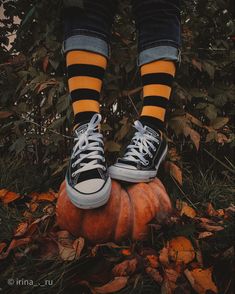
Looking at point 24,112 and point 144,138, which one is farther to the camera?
point 24,112

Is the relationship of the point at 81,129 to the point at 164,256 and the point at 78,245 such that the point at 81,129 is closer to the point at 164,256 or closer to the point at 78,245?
the point at 78,245

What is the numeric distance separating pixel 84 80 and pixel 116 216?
0.53 m

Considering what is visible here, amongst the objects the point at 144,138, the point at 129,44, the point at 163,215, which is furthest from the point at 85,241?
the point at 129,44

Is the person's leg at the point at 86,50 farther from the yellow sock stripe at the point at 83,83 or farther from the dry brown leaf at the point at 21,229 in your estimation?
the dry brown leaf at the point at 21,229

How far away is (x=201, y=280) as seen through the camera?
1.00 m

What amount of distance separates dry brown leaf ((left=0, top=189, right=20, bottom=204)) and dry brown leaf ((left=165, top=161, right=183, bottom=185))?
0.69 metres

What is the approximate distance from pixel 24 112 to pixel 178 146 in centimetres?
83

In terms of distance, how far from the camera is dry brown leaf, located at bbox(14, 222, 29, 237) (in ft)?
4.07

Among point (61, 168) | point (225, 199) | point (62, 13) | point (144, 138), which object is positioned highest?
point (62, 13)

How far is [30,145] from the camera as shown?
2012 millimetres

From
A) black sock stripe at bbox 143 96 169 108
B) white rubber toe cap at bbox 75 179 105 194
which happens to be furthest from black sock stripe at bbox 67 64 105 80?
white rubber toe cap at bbox 75 179 105 194

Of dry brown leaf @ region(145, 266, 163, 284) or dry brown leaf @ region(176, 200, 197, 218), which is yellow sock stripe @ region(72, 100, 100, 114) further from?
dry brown leaf @ region(145, 266, 163, 284)

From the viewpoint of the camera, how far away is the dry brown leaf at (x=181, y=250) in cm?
109

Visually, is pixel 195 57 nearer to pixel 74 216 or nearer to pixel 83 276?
pixel 74 216
